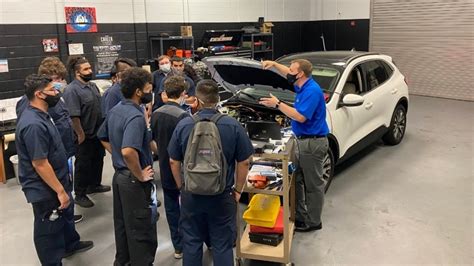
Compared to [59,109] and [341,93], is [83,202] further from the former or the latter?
[341,93]

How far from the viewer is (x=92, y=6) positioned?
713 centimetres

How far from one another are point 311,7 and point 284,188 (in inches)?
A: 417

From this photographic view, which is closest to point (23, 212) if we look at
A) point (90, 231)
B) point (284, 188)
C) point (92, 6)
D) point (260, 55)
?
point (90, 231)

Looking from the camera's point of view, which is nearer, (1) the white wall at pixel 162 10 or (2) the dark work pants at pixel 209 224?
(2) the dark work pants at pixel 209 224

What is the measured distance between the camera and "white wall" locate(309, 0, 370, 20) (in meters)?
11.2

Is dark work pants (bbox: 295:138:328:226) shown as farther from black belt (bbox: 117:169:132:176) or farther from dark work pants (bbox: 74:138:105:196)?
dark work pants (bbox: 74:138:105:196)

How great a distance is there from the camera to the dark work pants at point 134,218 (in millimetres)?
2688

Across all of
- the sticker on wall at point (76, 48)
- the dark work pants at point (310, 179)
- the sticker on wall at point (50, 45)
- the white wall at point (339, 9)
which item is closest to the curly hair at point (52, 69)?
the dark work pants at point (310, 179)

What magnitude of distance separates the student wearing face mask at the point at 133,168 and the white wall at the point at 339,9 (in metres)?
9.83

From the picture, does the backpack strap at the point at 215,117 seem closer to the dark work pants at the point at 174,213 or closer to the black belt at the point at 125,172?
the black belt at the point at 125,172

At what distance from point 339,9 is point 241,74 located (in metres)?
8.96

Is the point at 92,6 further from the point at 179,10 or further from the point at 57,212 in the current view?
the point at 57,212

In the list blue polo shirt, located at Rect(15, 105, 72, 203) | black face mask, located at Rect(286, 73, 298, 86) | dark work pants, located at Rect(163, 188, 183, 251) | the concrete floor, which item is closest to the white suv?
black face mask, located at Rect(286, 73, 298, 86)

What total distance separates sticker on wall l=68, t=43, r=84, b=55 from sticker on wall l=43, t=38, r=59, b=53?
23 centimetres
